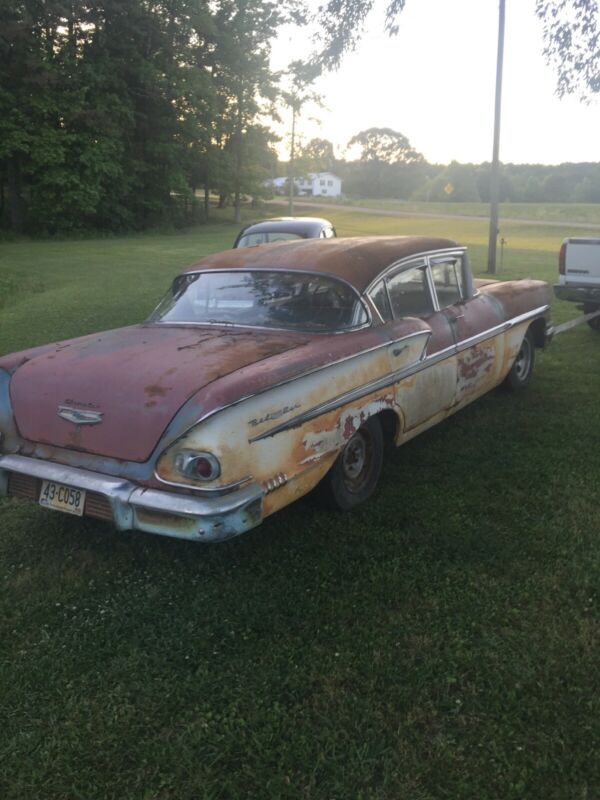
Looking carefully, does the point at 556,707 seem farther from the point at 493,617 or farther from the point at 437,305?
the point at 437,305

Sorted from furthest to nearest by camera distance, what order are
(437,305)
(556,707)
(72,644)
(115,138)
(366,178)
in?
(366,178) → (115,138) → (437,305) → (72,644) → (556,707)

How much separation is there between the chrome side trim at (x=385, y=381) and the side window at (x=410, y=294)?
1.09 ft

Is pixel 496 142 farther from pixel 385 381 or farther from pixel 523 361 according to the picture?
pixel 385 381

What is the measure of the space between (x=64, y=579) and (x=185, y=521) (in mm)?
830

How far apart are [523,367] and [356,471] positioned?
3131 millimetres

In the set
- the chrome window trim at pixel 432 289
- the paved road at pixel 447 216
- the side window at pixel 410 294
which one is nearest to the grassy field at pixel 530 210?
the paved road at pixel 447 216

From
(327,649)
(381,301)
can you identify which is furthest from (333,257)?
(327,649)

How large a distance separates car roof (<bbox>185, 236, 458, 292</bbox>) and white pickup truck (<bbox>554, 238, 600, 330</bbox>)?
196 inches

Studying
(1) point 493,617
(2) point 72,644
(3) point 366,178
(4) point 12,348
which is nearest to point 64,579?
(2) point 72,644

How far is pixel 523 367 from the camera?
Result: 6559 mm

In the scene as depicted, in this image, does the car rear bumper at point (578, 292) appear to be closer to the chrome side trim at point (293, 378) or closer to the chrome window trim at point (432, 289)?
the chrome window trim at point (432, 289)

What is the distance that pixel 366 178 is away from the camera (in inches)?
3760

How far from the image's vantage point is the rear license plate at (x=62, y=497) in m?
3.29

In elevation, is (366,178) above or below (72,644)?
above
